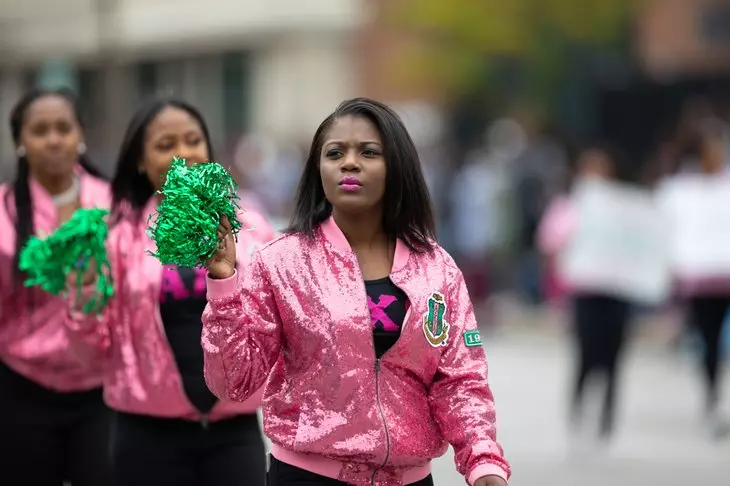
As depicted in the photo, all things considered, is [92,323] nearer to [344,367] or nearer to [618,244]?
[344,367]

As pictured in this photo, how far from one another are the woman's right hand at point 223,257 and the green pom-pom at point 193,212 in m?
0.02

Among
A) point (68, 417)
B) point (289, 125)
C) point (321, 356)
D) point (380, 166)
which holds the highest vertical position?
point (380, 166)

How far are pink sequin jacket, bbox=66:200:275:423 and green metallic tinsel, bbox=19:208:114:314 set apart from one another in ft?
0.17

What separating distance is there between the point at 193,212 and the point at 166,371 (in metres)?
1.27

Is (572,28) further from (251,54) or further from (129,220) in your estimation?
(129,220)

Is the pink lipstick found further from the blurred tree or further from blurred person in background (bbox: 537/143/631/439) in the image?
the blurred tree

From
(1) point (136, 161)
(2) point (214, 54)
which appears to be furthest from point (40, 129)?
(2) point (214, 54)

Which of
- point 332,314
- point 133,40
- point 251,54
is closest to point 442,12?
point 251,54

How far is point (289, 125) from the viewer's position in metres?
41.8

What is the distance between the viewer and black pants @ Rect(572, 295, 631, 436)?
10.5 m

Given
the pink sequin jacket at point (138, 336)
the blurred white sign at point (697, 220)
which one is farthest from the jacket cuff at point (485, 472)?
the blurred white sign at point (697, 220)

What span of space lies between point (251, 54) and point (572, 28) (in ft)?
61.1

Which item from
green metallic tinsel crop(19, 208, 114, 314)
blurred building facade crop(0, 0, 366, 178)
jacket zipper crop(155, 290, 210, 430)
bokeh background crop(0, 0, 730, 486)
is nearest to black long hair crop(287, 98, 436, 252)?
jacket zipper crop(155, 290, 210, 430)

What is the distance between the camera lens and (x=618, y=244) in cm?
1066
